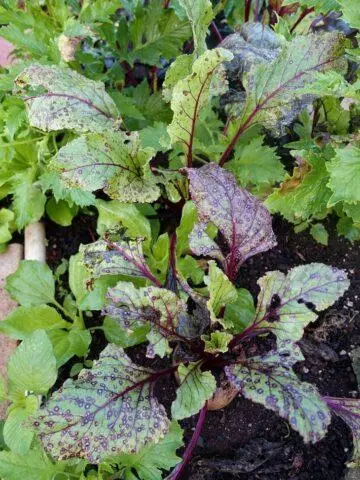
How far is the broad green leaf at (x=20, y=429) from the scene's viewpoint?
1149mm

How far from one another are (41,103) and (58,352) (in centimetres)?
57

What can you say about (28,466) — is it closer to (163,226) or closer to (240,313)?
(240,313)

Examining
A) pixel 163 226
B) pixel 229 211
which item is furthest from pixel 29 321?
pixel 229 211

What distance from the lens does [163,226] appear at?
1611mm

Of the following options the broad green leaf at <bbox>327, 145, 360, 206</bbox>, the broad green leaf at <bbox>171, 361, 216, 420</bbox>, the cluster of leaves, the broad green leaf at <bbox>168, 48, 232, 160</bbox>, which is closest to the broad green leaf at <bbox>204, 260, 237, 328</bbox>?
the cluster of leaves

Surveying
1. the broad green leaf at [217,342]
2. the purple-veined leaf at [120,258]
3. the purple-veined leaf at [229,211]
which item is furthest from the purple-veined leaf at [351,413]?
the purple-veined leaf at [120,258]

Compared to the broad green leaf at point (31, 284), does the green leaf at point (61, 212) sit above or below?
above

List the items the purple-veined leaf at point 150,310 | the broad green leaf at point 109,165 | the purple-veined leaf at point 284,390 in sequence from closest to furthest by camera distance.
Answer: the purple-veined leaf at point 284,390 < the purple-veined leaf at point 150,310 < the broad green leaf at point 109,165

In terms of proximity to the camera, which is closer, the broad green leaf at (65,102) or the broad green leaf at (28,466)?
the broad green leaf at (28,466)

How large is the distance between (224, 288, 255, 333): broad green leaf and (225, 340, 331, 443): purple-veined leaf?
168mm

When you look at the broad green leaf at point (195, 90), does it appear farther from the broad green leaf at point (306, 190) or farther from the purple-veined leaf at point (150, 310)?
the purple-veined leaf at point (150, 310)

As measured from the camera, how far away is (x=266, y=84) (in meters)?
1.30

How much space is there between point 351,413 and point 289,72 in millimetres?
740

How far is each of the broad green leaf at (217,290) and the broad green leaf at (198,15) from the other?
20.5 inches
